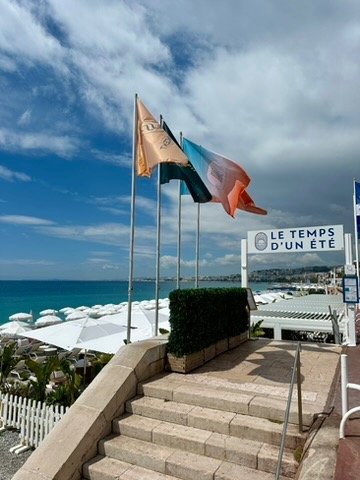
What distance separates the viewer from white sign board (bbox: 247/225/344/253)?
34.7ft

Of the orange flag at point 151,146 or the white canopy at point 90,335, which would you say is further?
the white canopy at point 90,335

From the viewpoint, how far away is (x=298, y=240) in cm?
1106

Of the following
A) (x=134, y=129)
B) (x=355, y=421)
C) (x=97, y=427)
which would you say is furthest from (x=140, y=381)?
(x=134, y=129)

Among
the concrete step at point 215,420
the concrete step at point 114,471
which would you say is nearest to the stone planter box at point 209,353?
the concrete step at point 215,420

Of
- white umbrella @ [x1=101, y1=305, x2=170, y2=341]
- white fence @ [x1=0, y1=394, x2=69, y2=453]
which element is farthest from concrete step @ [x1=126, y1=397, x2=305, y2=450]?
white umbrella @ [x1=101, y1=305, x2=170, y2=341]

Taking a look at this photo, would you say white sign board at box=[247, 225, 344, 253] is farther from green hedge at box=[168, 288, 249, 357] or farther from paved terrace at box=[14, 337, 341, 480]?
paved terrace at box=[14, 337, 341, 480]

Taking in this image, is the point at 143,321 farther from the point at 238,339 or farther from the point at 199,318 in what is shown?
the point at 199,318

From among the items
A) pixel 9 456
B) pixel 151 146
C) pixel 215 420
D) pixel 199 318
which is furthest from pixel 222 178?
pixel 9 456

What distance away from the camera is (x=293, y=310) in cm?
1595

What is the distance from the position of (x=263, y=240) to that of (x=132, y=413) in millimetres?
7314

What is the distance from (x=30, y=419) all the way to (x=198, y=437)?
418 centimetres

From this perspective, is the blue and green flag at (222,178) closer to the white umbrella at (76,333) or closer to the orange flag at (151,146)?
the orange flag at (151,146)

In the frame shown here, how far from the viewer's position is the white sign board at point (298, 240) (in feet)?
34.7

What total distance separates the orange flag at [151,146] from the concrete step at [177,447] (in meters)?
5.11
